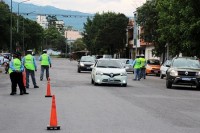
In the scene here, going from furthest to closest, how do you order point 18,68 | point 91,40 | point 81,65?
point 91,40 < point 81,65 < point 18,68

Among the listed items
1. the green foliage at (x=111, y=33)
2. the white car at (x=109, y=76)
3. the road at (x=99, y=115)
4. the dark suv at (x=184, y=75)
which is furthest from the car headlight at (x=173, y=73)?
the green foliage at (x=111, y=33)

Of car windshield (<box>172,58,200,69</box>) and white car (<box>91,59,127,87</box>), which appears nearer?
white car (<box>91,59,127,87</box>)

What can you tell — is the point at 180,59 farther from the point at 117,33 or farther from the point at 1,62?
the point at 117,33

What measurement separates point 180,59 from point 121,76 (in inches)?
151

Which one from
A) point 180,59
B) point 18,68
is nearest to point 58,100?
point 18,68

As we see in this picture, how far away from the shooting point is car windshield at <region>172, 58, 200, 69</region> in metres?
26.4

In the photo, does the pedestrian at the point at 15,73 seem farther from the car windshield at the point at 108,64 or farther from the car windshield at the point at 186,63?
the car windshield at the point at 186,63

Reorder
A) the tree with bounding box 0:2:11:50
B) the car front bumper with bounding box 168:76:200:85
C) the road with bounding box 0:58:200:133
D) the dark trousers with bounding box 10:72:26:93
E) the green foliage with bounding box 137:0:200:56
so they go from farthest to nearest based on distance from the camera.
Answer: the tree with bounding box 0:2:11:50 < the green foliage with bounding box 137:0:200:56 < the car front bumper with bounding box 168:76:200:85 < the dark trousers with bounding box 10:72:26:93 < the road with bounding box 0:58:200:133

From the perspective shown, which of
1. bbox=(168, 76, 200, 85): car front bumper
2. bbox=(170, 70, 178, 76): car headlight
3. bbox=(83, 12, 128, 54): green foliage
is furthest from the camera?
bbox=(83, 12, 128, 54): green foliage

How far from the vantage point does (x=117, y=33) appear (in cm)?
9112

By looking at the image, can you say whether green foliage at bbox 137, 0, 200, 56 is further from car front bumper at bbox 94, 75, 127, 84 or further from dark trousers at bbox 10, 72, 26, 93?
dark trousers at bbox 10, 72, 26, 93

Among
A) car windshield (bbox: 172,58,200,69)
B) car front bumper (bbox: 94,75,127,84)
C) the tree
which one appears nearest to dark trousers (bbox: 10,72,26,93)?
car front bumper (bbox: 94,75,127,84)

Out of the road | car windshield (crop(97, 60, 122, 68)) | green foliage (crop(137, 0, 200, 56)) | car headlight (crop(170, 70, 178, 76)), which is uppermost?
green foliage (crop(137, 0, 200, 56))

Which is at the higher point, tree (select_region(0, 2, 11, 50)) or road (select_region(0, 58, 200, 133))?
tree (select_region(0, 2, 11, 50))
